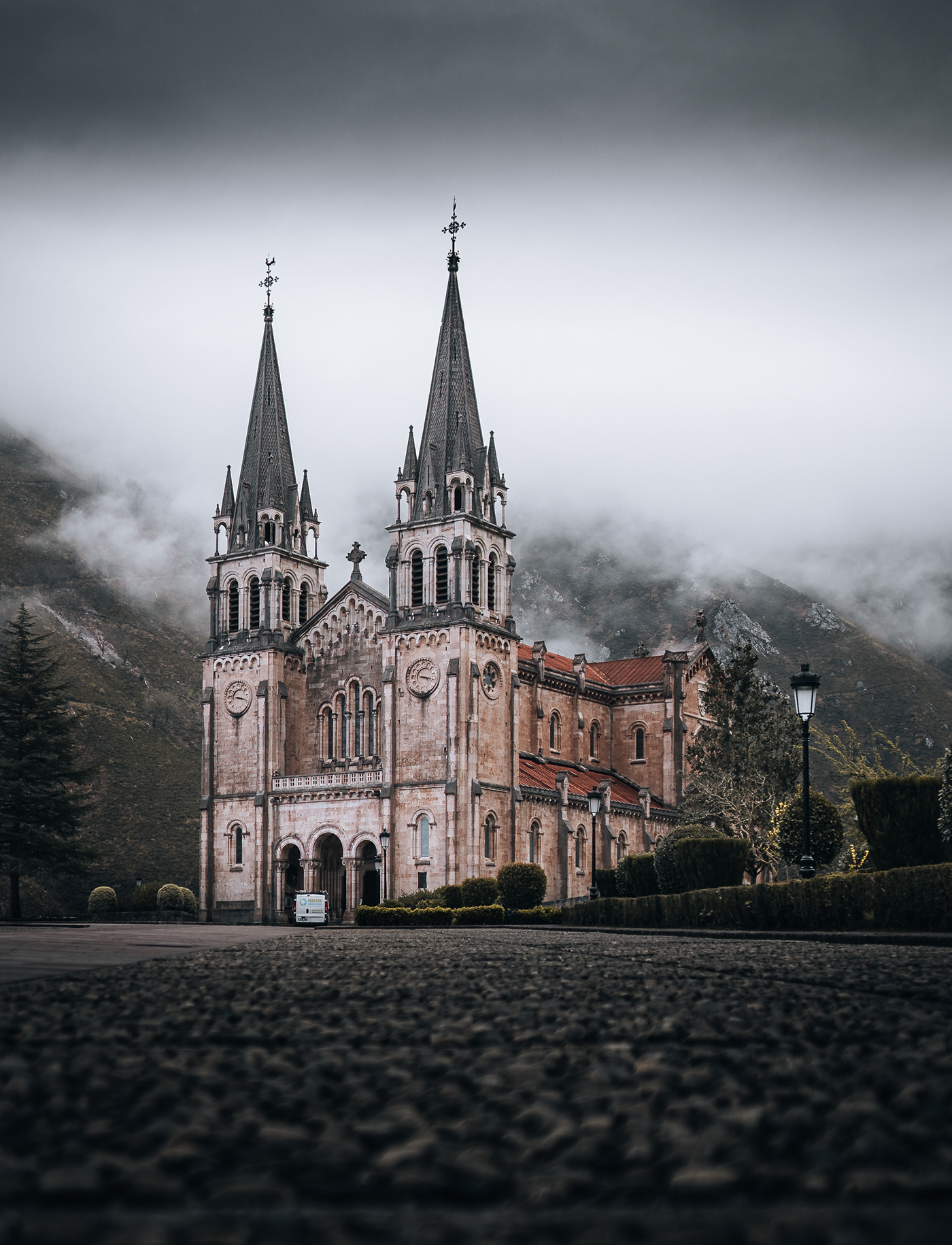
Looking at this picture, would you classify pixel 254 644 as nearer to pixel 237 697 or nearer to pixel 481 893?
pixel 237 697

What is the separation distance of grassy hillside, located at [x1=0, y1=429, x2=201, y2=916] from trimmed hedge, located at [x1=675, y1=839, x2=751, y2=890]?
49494 millimetres

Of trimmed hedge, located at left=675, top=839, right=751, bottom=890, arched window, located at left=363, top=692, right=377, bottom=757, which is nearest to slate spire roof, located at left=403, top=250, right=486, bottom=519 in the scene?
arched window, located at left=363, top=692, right=377, bottom=757

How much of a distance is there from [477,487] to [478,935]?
3937cm

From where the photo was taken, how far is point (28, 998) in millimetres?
9812

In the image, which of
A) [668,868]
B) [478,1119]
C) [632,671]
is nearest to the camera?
[478,1119]

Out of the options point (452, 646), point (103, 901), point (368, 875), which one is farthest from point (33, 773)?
point (452, 646)

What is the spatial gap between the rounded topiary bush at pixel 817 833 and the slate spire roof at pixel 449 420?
93.8ft

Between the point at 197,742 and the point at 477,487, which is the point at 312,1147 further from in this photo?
the point at 197,742

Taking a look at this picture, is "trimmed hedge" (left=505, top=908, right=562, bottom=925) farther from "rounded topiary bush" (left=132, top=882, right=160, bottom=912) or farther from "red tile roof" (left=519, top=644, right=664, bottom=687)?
"red tile roof" (left=519, top=644, right=664, bottom=687)

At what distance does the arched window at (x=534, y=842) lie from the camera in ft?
197

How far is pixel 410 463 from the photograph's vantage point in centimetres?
6438

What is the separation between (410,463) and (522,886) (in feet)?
79.3

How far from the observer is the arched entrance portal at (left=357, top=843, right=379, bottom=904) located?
59.9m

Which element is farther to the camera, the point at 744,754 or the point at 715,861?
the point at 744,754
